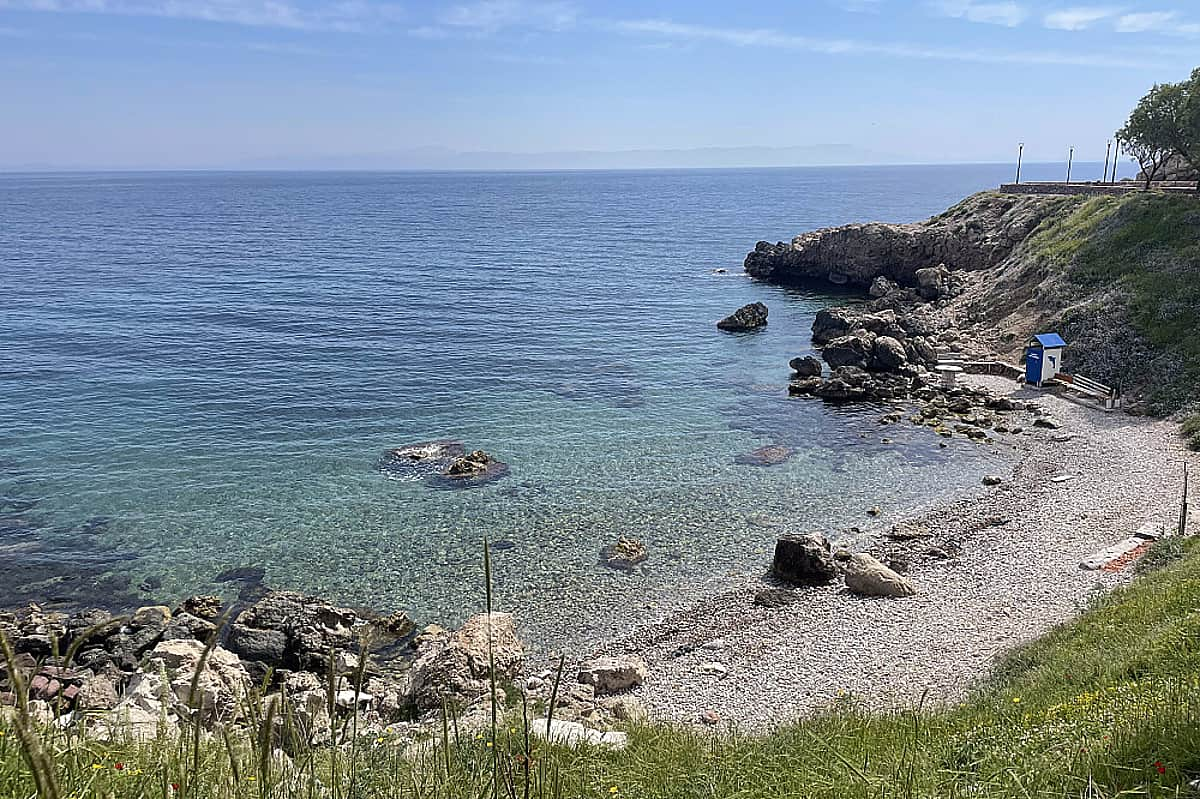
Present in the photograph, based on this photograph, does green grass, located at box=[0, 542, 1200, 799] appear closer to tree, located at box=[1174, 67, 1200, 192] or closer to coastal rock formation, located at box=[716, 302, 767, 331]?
coastal rock formation, located at box=[716, 302, 767, 331]

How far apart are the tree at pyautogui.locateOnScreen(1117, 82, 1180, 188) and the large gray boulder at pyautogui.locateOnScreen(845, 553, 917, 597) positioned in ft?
163

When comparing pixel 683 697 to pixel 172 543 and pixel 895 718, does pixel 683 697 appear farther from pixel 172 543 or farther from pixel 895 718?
pixel 172 543

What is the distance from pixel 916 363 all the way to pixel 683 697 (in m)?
34.5

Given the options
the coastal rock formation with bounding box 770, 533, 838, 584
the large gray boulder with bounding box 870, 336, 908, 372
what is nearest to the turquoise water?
the coastal rock formation with bounding box 770, 533, 838, 584

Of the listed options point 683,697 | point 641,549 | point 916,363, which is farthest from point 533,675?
point 916,363

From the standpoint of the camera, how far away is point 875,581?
24297 mm

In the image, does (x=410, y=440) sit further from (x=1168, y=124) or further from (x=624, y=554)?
(x=1168, y=124)

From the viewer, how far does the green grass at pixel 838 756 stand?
503cm

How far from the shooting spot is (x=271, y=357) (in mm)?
50906

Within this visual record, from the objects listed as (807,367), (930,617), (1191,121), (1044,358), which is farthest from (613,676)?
(1191,121)

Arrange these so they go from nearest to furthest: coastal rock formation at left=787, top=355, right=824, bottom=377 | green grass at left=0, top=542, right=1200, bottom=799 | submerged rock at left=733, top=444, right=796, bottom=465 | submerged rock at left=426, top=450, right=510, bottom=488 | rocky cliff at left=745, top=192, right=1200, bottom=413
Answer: green grass at left=0, top=542, right=1200, bottom=799 → submerged rock at left=426, top=450, right=510, bottom=488 → submerged rock at left=733, top=444, right=796, bottom=465 → rocky cliff at left=745, top=192, right=1200, bottom=413 → coastal rock formation at left=787, top=355, right=824, bottom=377

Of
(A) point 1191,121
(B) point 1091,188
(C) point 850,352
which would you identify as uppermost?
(A) point 1191,121

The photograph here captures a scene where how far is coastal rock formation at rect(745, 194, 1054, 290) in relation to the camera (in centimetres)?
6723

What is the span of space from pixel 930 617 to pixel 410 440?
A: 23.4 meters
